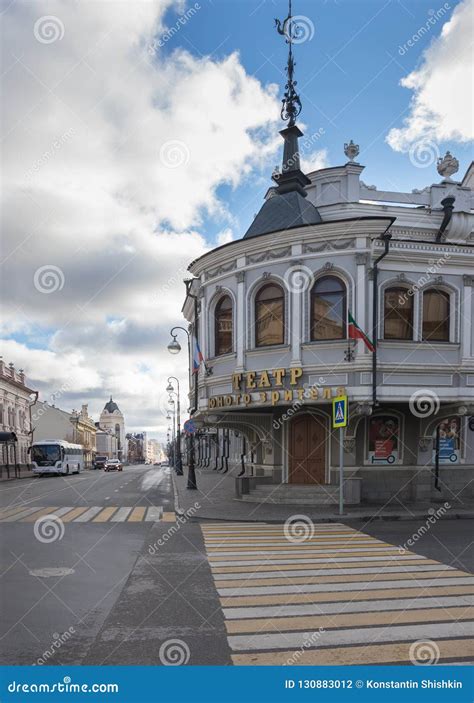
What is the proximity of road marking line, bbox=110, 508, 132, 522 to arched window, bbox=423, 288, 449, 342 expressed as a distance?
36.4ft

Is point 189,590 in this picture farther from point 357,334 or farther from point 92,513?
point 357,334

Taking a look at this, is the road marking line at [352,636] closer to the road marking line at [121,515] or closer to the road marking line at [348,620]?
the road marking line at [348,620]

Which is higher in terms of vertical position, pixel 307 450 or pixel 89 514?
pixel 307 450

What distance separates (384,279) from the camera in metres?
16.7

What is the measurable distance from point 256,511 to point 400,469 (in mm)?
5541

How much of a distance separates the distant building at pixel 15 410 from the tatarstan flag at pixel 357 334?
1663 inches

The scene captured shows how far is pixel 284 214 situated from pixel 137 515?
38.1 feet

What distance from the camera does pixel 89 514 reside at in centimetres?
1562

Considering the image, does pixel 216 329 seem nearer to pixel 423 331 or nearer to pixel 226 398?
pixel 226 398

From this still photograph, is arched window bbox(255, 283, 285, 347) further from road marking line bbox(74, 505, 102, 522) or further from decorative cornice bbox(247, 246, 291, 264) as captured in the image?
road marking line bbox(74, 505, 102, 522)

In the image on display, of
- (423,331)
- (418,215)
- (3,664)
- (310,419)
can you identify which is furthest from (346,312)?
(3,664)

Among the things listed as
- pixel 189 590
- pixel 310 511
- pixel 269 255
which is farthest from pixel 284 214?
pixel 189 590

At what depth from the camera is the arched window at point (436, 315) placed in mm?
17172

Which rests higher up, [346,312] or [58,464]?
[346,312]
